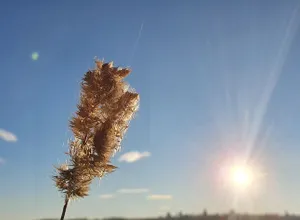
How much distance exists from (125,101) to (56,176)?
3596 mm

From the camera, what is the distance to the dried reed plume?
13617mm

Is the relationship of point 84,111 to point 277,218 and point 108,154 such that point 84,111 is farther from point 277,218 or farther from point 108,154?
point 277,218

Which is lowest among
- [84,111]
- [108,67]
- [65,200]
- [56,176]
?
[65,200]

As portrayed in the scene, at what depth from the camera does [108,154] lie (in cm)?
1398

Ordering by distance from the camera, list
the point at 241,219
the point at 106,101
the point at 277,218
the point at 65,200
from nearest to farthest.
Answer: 1. the point at 65,200
2. the point at 106,101
3. the point at 241,219
4. the point at 277,218

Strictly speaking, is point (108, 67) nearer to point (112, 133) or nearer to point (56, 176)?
point (112, 133)

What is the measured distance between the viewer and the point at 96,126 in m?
14.1

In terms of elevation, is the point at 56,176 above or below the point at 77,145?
below

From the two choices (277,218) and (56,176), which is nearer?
(56,176)

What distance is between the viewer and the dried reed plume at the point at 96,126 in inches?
536

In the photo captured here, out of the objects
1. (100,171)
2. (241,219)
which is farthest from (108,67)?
(241,219)

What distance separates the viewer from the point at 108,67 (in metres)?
15.0

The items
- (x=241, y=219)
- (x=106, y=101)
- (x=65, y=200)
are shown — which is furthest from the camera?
(x=241, y=219)

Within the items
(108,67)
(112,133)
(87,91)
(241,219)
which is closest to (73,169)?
(112,133)
